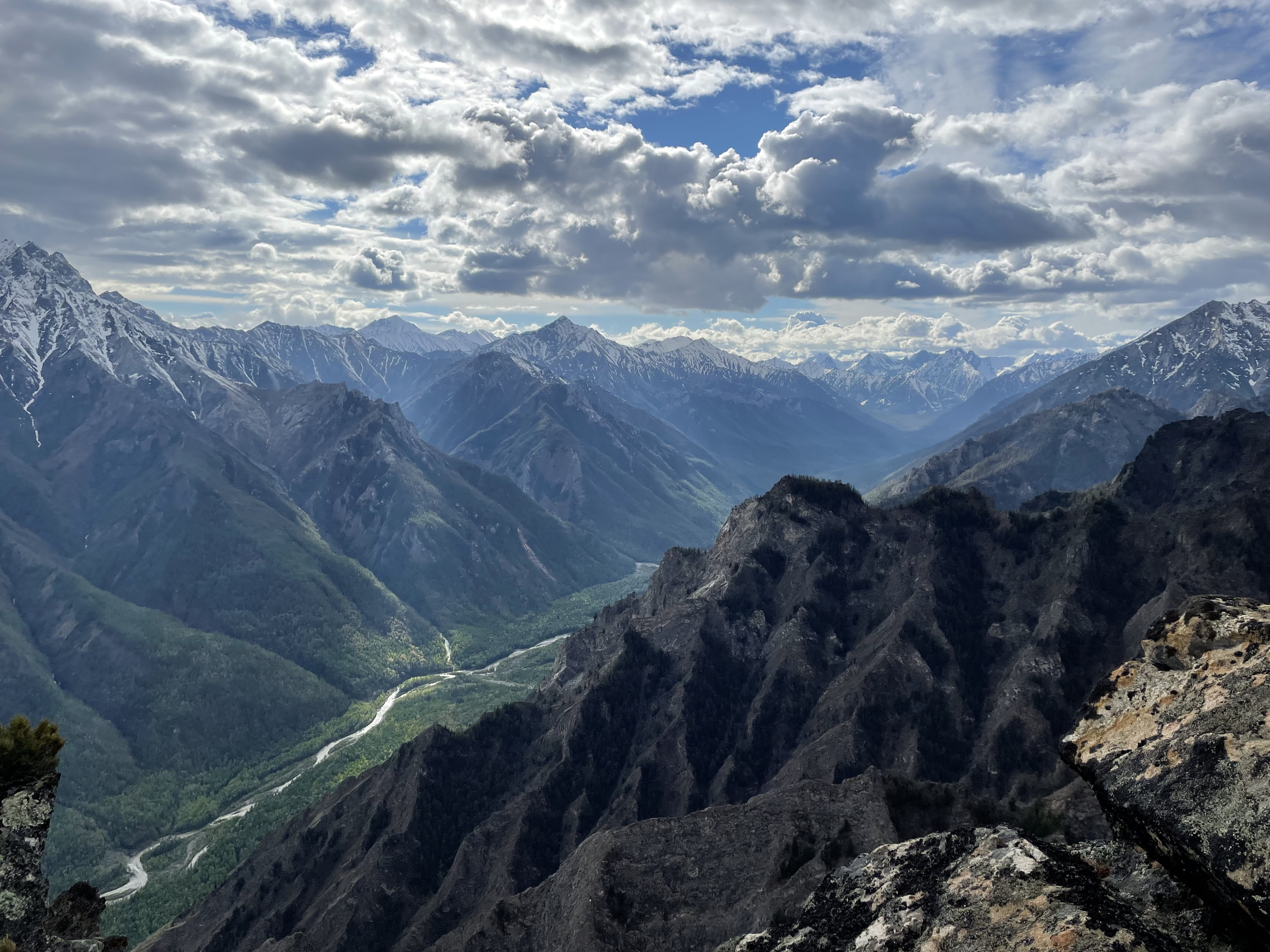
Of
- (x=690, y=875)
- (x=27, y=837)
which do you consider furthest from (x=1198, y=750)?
(x=690, y=875)

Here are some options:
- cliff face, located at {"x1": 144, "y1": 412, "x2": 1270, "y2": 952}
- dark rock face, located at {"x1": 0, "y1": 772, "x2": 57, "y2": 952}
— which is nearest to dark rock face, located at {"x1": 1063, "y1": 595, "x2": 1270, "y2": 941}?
dark rock face, located at {"x1": 0, "y1": 772, "x2": 57, "y2": 952}

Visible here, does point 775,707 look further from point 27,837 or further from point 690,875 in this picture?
point 27,837

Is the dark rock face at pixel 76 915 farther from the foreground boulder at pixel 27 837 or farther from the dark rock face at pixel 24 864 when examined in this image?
the dark rock face at pixel 24 864

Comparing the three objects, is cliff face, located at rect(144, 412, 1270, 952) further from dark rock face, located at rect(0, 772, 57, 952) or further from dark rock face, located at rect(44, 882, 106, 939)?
dark rock face, located at rect(0, 772, 57, 952)

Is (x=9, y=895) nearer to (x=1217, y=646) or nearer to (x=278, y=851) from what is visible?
(x=1217, y=646)

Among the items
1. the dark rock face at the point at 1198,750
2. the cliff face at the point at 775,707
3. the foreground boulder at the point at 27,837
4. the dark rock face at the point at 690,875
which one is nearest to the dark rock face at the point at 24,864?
the foreground boulder at the point at 27,837
